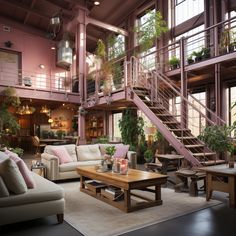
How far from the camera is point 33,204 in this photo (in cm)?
315

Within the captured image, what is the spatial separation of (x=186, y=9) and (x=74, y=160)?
7137mm

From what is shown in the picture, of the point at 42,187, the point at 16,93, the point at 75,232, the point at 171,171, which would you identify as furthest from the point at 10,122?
the point at 75,232

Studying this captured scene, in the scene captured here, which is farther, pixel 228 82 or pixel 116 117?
pixel 116 117

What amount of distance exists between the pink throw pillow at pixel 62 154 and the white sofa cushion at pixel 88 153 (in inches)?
15.2

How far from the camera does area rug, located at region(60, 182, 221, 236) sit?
3.19 metres

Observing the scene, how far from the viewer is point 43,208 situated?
10.5 ft

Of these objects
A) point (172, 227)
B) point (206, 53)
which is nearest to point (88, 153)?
point (172, 227)

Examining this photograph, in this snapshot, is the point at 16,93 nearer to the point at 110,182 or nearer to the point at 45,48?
the point at 45,48

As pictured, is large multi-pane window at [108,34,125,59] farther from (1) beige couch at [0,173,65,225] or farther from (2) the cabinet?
(1) beige couch at [0,173,65,225]

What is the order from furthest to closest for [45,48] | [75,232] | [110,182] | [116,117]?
[45,48] → [116,117] → [110,182] → [75,232]

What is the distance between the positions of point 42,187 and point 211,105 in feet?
21.6

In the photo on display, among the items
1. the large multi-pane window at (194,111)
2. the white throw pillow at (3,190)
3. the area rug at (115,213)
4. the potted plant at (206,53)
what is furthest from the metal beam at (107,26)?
the white throw pillow at (3,190)

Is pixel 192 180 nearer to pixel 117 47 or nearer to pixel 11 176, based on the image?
pixel 11 176

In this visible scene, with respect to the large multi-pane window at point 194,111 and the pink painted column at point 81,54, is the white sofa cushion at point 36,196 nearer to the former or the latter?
the large multi-pane window at point 194,111
